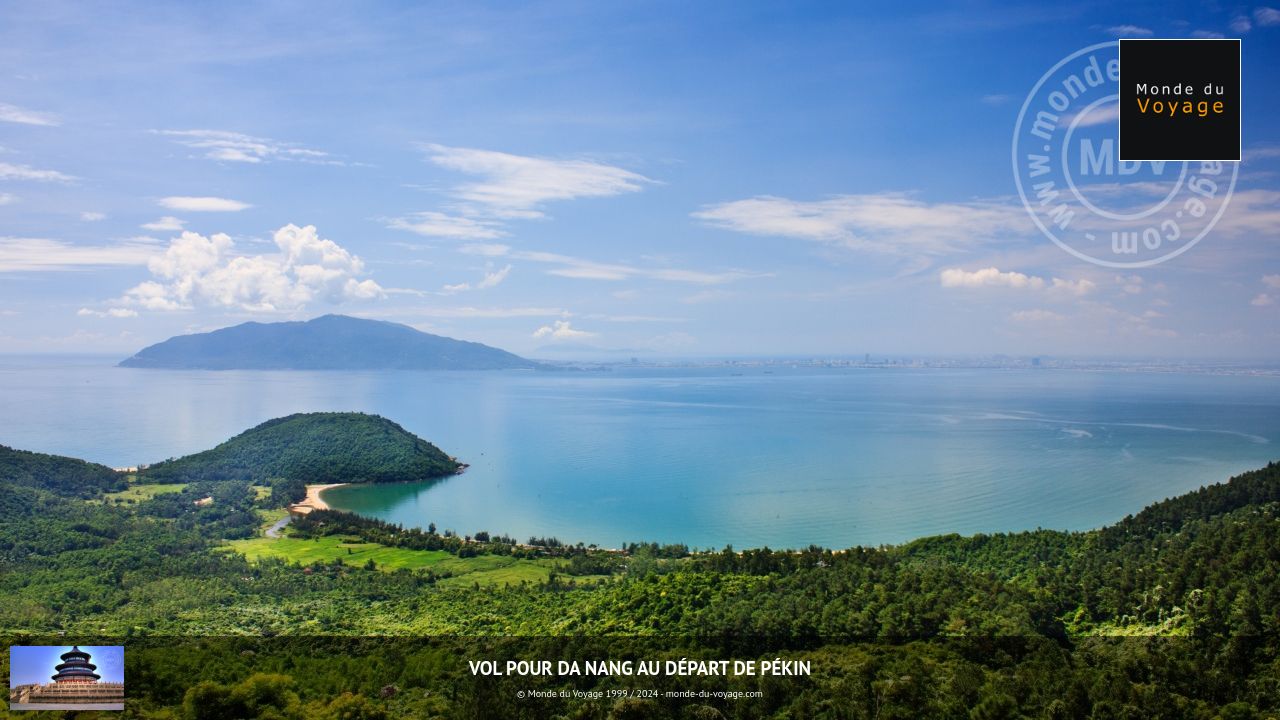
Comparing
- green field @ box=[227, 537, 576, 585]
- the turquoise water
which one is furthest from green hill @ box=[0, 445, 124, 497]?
green field @ box=[227, 537, 576, 585]

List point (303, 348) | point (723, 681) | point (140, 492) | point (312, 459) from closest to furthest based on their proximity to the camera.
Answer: point (723, 681), point (140, 492), point (312, 459), point (303, 348)

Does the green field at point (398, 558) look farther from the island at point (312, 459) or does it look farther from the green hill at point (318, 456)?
the green hill at point (318, 456)

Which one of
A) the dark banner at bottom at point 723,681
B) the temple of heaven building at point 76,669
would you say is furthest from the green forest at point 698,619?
the temple of heaven building at point 76,669

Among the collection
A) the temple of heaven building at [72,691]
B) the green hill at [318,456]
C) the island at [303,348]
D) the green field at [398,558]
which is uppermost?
the island at [303,348]

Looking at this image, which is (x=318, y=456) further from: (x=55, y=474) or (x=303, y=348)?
(x=303, y=348)

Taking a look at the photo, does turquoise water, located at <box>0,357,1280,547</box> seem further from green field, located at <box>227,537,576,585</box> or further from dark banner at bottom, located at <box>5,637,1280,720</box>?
dark banner at bottom, located at <box>5,637,1280,720</box>

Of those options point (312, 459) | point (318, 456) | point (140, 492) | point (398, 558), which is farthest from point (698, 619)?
point (318, 456)
